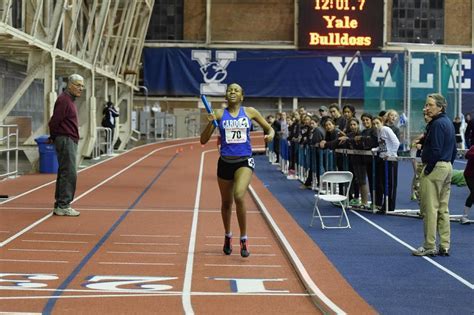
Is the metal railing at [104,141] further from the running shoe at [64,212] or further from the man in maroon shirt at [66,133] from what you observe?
the man in maroon shirt at [66,133]

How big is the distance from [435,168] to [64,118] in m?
5.94

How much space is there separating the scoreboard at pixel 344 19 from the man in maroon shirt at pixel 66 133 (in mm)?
36750

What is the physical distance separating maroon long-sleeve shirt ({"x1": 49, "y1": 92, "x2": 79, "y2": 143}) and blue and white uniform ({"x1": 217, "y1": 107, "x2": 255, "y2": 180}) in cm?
411

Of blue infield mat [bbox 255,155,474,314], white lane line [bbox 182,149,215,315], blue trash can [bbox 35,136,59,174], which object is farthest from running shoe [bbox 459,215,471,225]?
blue trash can [bbox 35,136,59,174]

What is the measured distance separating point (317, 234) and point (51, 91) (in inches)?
481

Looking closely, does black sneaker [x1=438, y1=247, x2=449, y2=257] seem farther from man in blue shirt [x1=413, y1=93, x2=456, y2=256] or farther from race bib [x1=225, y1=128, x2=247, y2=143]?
race bib [x1=225, y1=128, x2=247, y2=143]

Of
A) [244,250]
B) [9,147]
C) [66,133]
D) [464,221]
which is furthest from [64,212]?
[9,147]

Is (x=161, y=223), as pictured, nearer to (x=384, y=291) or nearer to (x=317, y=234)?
(x=317, y=234)

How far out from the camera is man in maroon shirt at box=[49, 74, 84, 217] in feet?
43.3

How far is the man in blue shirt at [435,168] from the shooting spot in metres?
10.3

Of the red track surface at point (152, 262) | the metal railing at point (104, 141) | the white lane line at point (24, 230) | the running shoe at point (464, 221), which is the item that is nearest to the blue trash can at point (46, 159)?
the red track surface at point (152, 262)

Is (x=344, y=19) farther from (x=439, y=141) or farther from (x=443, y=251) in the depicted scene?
(x=443, y=251)

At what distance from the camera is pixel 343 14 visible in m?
48.6

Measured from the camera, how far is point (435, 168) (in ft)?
33.8
